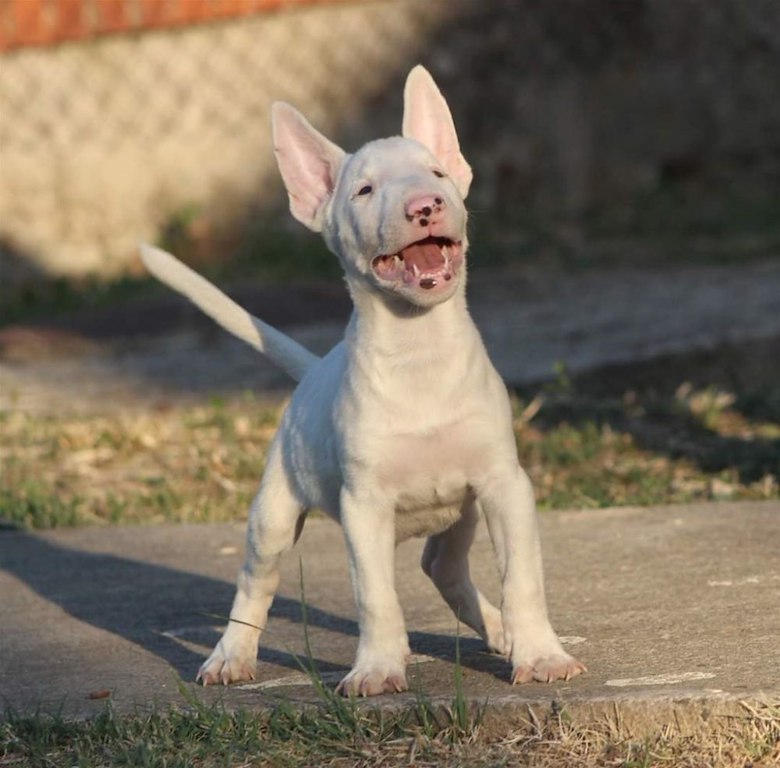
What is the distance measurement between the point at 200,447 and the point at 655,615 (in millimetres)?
2869

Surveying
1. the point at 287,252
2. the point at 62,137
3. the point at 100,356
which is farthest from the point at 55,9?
the point at 100,356

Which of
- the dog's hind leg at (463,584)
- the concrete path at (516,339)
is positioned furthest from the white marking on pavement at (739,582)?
the concrete path at (516,339)

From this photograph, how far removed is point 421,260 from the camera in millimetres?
3424

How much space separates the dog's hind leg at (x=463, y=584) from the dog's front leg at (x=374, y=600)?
0.34 m

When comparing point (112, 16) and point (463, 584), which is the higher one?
point (112, 16)

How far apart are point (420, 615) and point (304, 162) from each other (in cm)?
111

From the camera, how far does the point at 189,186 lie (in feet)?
35.2

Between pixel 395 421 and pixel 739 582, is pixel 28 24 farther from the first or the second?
pixel 395 421

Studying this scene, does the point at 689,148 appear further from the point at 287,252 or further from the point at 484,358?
the point at 484,358

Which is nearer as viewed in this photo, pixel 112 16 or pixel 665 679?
pixel 665 679

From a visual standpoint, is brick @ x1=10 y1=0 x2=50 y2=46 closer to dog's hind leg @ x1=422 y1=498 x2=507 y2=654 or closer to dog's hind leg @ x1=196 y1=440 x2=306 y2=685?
dog's hind leg @ x1=196 y1=440 x2=306 y2=685

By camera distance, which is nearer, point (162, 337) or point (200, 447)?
point (200, 447)

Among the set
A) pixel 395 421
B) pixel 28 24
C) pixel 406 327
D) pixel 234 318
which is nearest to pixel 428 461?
pixel 395 421

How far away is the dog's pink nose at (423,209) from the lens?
3.31 meters
